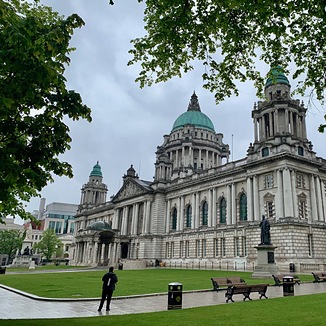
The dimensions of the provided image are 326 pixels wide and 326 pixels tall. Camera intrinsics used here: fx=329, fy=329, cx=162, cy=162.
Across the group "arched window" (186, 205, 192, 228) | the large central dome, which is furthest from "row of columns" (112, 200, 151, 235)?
the large central dome

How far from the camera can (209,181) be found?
54688mm

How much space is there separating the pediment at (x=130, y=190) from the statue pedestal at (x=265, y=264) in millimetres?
39532

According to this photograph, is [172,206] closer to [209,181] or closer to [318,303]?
[209,181]

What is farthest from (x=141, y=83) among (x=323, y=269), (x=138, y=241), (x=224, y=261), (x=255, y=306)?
(x=138, y=241)

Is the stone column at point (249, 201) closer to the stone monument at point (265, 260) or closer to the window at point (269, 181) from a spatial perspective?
the window at point (269, 181)

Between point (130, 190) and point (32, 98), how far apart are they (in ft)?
216

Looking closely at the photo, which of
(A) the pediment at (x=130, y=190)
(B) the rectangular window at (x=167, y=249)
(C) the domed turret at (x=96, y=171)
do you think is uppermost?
(C) the domed turret at (x=96, y=171)

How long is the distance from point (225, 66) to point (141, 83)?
3.44 meters

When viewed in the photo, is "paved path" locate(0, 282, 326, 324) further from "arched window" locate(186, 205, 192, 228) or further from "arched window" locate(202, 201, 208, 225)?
"arched window" locate(186, 205, 192, 228)

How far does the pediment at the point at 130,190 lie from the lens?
68912 millimetres

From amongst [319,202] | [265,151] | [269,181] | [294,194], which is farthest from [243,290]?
[319,202]

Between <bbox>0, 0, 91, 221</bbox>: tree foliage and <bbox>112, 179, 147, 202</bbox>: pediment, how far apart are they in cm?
5727

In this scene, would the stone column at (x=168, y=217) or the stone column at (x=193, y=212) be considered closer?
the stone column at (x=193, y=212)

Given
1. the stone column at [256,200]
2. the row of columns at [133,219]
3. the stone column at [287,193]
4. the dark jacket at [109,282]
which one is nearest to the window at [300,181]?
the stone column at [287,193]
